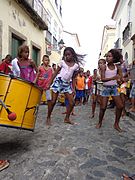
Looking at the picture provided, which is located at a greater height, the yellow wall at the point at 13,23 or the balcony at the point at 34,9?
the balcony at the point at 34,9

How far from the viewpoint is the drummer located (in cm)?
497

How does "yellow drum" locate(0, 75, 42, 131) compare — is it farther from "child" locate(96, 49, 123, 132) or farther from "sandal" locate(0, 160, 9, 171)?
"child" locate(96, 49, 123, 132)

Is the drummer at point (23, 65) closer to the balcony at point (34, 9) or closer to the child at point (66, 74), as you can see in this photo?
the child at point (66, 74)

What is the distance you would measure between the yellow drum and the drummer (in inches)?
49.0

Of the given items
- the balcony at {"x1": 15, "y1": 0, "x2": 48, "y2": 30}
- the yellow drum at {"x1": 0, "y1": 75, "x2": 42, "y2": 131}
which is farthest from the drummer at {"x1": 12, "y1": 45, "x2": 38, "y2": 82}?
the balcony at {"x1": 15, "y1": 0, "x2": 48, "y2": 30}

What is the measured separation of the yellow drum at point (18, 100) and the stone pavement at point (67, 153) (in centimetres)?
44

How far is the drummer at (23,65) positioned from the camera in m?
4.97

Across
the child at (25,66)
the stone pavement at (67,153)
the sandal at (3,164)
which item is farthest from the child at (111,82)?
the sandal at (3,164)

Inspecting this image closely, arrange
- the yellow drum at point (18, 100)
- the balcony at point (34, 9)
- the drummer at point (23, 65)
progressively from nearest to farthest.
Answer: the yellow drum at point (18, 100) → the drummer at point (23, 65) → the balcony at point (34, 9)

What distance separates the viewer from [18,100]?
140 inches

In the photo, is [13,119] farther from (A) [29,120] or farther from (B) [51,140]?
(B) [51,140]

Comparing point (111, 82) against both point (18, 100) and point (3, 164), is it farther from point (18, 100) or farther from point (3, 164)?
point (3, 164)

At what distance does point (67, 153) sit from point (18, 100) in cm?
103

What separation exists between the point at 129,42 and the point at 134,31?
1.58 meters
